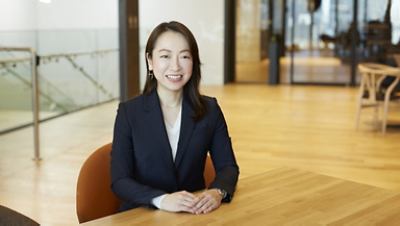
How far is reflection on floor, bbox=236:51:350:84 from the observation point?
39.0ft

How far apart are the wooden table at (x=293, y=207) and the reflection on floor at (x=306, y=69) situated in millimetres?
10018

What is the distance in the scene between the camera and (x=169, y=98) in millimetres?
2107

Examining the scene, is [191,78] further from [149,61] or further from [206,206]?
[206,206]

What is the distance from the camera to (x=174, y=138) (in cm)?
208

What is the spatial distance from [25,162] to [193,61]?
3678mm

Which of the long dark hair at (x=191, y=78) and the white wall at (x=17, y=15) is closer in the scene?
the long dark hair at (x=191, y=78)

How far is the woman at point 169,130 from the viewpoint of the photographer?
2012 mm

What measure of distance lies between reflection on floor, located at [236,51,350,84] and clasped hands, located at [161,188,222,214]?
1033 cm

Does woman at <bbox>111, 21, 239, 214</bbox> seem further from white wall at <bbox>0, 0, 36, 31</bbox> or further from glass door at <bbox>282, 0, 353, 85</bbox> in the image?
glass door at <bbox>282, 0, 353, 85</bbox>

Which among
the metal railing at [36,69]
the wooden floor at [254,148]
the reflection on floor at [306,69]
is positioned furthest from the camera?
the reflection on floor at [306,69]

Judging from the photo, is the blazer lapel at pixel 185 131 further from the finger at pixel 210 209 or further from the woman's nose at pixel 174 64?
the finger at pixel 210 209

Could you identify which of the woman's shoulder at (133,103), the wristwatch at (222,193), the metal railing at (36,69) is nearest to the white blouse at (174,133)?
→ the woman's shoulder at (133,103)

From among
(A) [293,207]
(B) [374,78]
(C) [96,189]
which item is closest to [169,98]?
(C) [96,189]

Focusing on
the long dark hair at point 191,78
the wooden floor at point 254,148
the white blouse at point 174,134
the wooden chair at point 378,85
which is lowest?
the wooden floor at point 254,148
